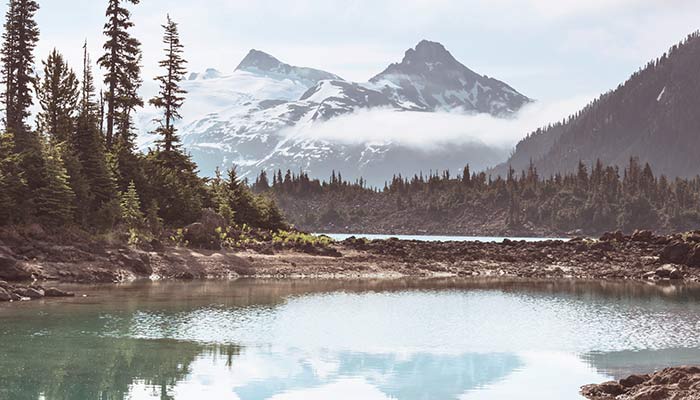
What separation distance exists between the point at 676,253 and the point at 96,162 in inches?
2251

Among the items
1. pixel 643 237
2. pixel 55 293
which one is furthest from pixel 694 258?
pixel 55 293

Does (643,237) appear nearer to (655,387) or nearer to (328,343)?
(328,343)

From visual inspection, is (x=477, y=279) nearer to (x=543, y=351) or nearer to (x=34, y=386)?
(x=543, y=351)

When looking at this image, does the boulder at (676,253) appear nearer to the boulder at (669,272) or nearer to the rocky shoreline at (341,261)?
the rocky shoreline at (341,261)

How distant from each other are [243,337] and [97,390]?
1155 centimetres

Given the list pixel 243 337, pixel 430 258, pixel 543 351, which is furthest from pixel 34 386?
pixel 430 258

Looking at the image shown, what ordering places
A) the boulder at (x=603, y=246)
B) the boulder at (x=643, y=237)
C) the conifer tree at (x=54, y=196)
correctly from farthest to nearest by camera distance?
1. the boulder at (x=643, y=237)
2. the boulder at (x=603, y=246)
3. the conifer tree at (x=54, y=196)

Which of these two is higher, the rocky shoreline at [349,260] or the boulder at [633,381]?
the rocky shoreline at [349,260]

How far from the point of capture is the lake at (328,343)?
2570cm

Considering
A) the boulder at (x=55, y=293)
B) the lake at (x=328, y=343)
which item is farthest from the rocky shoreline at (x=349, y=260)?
the lake at (x=328, y=343)

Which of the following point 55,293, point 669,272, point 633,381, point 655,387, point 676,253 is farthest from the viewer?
point 676,253

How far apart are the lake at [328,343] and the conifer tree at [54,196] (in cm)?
988

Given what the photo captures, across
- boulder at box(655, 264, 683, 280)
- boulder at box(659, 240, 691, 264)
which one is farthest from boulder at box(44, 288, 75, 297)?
boulder at box(659, 240, 691, 264)

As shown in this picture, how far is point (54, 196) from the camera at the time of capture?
62000mm
